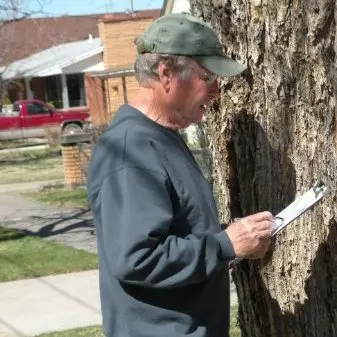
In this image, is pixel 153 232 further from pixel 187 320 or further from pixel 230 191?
pixel 230 191

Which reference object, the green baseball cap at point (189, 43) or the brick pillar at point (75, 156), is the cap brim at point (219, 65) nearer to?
the green baseball cap at point (189, 43)

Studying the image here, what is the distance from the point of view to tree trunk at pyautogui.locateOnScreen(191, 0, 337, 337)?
281 centimetres

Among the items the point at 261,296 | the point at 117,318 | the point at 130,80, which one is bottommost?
the point at 130,80

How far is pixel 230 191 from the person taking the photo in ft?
10.3

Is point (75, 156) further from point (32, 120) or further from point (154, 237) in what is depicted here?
point (32, 120)

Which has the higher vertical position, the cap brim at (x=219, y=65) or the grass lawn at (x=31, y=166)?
the cap brim at (x=219, y=65)

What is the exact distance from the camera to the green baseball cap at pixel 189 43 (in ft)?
7.95

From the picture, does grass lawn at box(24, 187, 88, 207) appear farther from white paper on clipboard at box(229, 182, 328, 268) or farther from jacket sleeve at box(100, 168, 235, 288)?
jacket sleeve at box(100, 168, 235, 288)

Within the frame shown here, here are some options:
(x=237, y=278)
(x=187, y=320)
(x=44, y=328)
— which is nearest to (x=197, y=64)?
(x=187, y=320)

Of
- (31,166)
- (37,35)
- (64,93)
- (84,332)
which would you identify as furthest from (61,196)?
(64,93)

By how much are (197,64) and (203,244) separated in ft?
1.66

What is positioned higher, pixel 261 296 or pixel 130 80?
pixel 261 296

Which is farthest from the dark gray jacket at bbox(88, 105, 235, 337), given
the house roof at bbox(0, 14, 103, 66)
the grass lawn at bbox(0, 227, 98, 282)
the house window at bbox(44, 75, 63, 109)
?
the house window at bbox(44, 75, 63, 109)

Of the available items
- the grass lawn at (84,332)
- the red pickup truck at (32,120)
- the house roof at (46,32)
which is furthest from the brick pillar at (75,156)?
the red pickup truck at (32,120)
